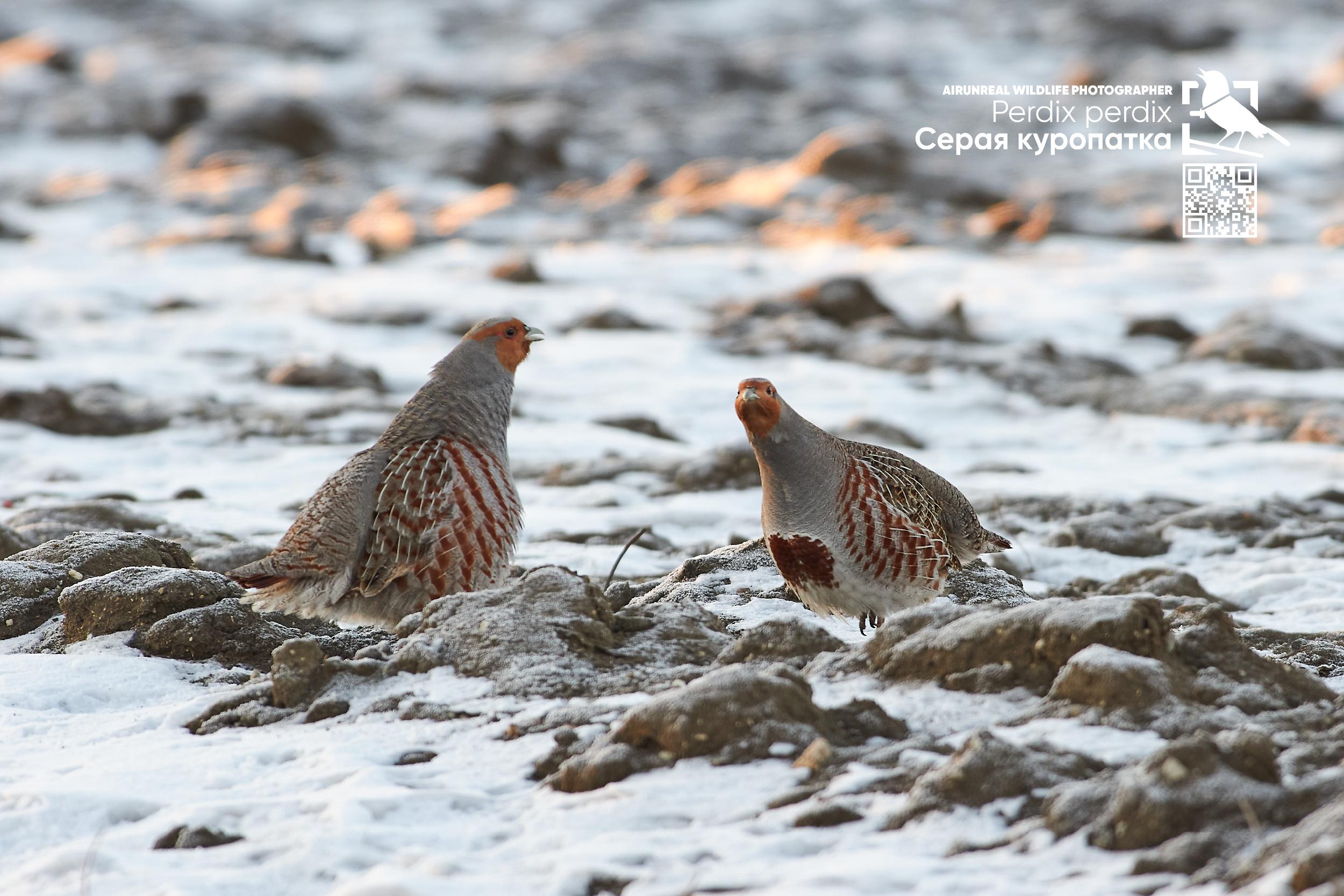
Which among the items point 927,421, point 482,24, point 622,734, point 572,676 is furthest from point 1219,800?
point 482,24

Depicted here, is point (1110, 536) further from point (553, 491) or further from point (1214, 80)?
point (1214, 80)

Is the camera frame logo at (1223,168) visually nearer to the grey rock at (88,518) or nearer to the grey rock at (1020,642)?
the grey rock at (88,518)

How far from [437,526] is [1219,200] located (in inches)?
660

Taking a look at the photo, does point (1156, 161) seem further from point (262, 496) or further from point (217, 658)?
point (217, 658)

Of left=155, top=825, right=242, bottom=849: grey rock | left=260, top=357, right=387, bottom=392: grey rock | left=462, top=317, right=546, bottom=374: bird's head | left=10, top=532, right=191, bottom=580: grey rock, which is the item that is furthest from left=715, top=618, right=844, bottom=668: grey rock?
left=260, top=357, right=387, bottom=392: grey rock

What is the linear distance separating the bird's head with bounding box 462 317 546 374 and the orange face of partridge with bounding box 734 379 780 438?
0.91 metres

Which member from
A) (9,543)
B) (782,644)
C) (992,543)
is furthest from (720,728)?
(9,543)

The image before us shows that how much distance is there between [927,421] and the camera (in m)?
9.19

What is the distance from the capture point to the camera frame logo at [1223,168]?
16.6m

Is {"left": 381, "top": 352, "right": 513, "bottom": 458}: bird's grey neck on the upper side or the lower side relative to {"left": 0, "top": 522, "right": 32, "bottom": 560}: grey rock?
upper

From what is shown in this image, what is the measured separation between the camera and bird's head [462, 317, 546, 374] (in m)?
4.72

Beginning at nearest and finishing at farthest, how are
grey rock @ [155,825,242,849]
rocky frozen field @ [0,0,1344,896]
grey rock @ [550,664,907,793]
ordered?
rocky frozen field @ [0,0,1344,896] < grey rock @ [155,825,242,849] < grey rock @ [550,664,907,793]

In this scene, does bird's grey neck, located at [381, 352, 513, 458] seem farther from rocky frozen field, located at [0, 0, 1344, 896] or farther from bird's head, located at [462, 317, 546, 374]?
rocky frozen field, located at [0, 0, 1344, 896]

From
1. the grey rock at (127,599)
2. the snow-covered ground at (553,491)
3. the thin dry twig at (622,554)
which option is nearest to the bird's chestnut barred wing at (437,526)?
the thin dry twig at (622,554)
